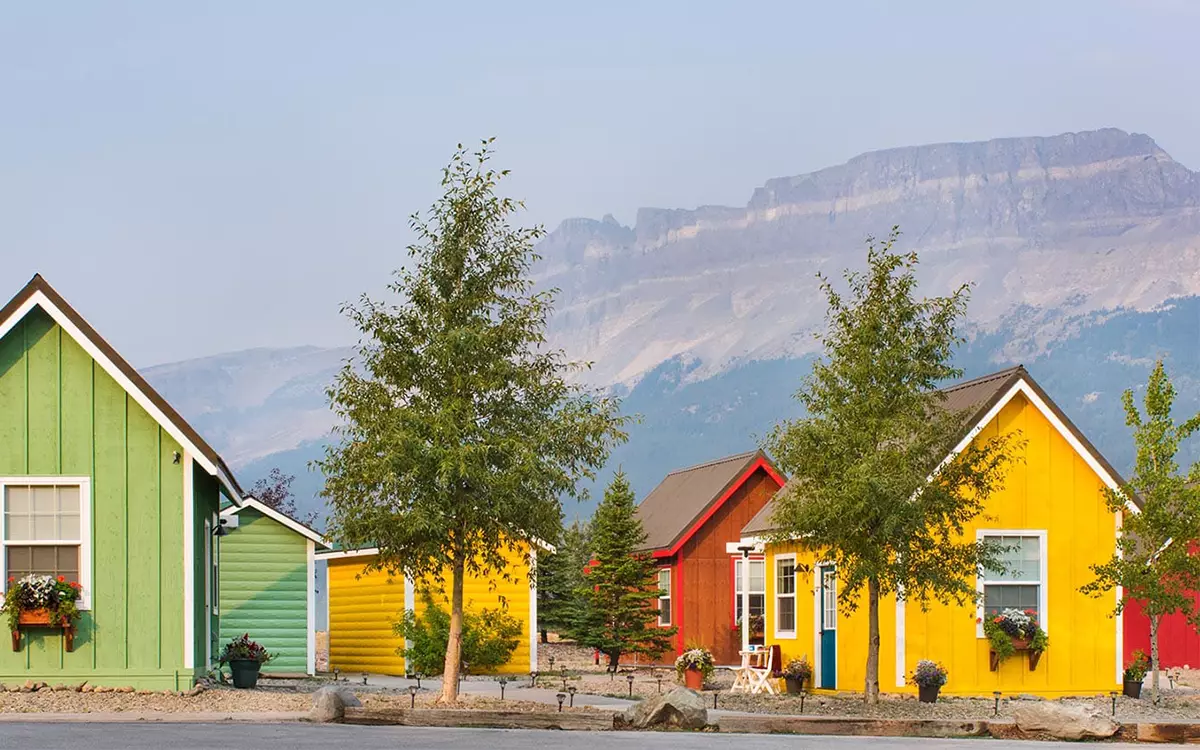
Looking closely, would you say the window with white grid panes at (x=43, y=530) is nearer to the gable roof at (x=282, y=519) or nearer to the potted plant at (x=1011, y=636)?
the gable roof at (x=282, y=519)

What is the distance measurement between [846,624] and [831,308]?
6243mm

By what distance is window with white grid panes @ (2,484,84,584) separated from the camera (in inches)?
913

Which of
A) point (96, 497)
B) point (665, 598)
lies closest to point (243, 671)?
point (96, 497)

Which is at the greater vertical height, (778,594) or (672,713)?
(778,594)

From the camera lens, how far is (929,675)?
26047mm

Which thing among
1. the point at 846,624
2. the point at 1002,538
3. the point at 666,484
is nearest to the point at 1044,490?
the point at 1002,538

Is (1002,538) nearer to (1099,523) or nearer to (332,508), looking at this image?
(1099,523)

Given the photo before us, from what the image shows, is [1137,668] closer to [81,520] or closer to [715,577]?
[715,577]

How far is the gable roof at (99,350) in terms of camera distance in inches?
907

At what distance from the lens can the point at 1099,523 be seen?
2892 centimetres

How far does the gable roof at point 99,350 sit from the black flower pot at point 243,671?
5.24 m

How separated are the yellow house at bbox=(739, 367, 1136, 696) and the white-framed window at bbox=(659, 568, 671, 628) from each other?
14.0 m

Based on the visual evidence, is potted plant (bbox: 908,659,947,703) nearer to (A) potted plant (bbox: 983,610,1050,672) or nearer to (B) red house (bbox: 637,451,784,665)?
(A) potted plant (bbox: 983,610,1050,672)

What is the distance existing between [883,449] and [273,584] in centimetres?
1590
